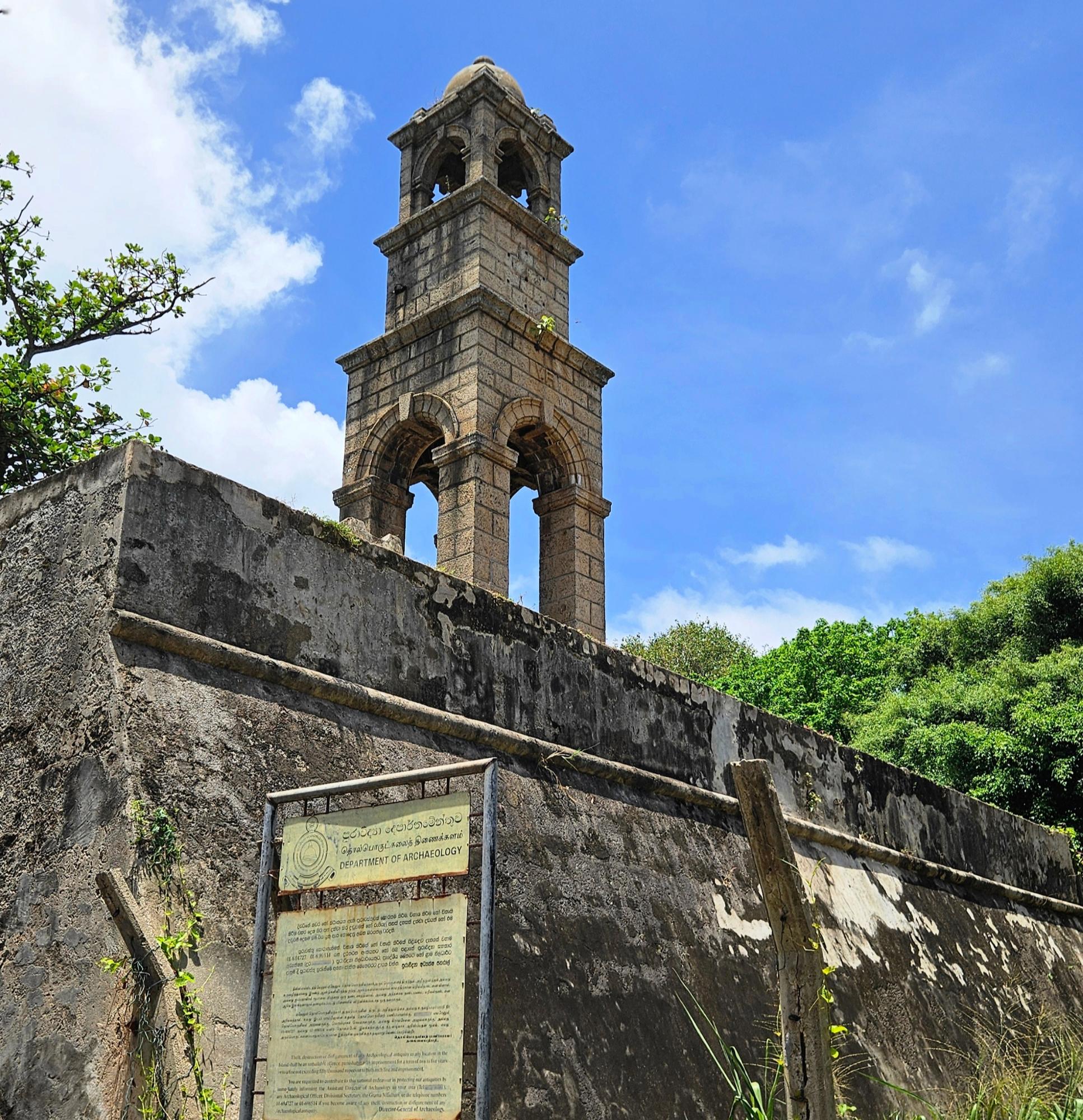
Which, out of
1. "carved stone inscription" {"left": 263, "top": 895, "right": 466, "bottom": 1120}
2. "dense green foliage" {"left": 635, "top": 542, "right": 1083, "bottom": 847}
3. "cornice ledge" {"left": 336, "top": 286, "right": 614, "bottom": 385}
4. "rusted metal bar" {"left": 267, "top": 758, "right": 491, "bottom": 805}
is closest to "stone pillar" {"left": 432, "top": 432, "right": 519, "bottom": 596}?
"cornice ledge" {"left": 336, "top": 286, "right": 614, "bottom": 385}

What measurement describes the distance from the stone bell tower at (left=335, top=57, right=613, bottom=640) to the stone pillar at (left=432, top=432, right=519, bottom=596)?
1cm

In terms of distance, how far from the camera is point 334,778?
13.4ft

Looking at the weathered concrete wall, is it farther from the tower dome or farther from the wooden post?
the tower dome

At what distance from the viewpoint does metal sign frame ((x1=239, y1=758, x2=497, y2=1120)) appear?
8.61 ft

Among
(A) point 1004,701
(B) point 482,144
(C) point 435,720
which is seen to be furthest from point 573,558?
(C) point 435,720

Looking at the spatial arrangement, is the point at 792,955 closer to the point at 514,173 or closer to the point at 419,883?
the point at 419,883

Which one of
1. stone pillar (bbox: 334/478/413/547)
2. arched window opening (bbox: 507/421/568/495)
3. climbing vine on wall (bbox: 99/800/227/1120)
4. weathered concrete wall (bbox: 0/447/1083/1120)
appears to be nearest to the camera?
climbing vine on wall (bbox: 99/800/227/1120)

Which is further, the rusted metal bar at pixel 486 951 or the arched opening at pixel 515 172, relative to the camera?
the arched opening at pixel 515 172

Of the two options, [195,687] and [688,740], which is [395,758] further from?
[688,740]

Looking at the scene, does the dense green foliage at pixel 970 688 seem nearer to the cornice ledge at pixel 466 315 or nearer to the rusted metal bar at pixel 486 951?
the cornice ledge at pixel 466 315

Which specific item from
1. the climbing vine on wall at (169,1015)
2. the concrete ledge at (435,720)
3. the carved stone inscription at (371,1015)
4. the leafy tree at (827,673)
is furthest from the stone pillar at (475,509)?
the leafy tree at (827,673)

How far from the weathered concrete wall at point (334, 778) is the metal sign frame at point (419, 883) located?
1.36 ft

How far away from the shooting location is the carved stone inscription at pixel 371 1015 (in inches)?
102

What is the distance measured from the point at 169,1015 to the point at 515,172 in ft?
36.5
